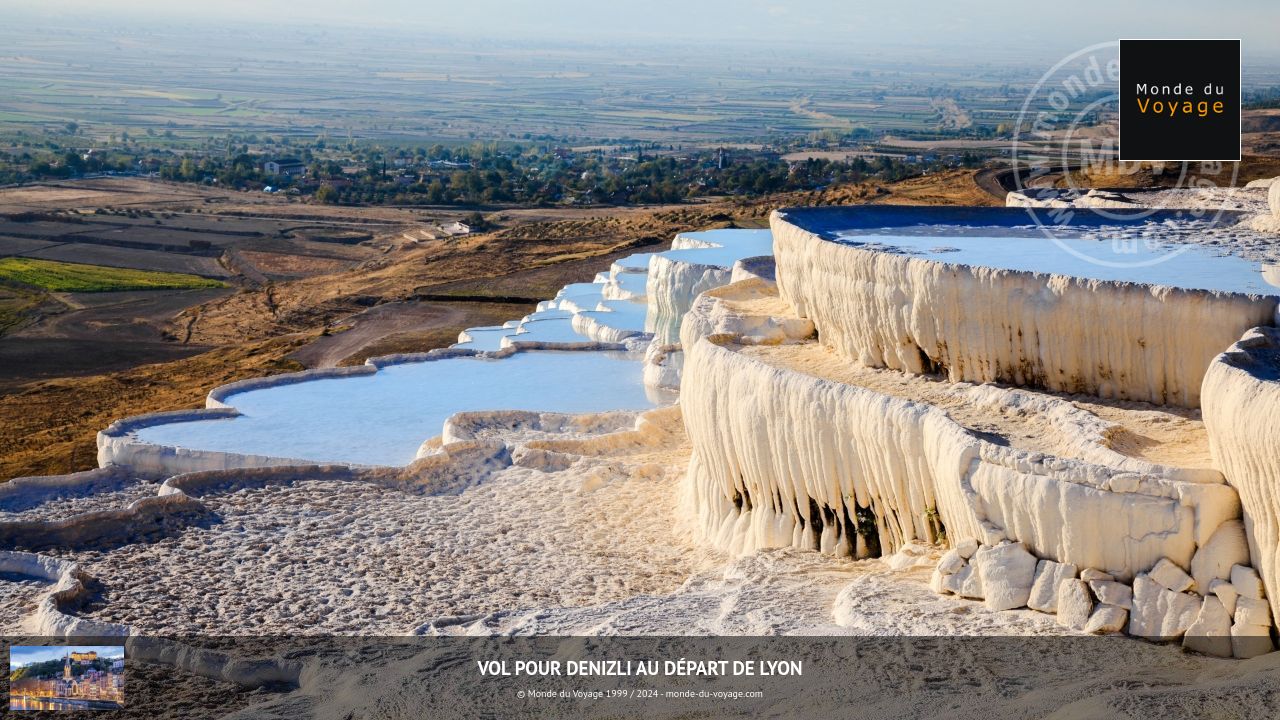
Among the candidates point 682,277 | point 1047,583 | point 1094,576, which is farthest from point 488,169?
point 1094,576

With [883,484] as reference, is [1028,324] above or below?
above

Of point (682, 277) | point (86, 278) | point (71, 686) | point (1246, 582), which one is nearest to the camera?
point (1246, 582)

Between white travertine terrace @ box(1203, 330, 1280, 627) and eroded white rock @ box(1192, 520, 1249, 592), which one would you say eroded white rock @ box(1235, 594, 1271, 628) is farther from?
eroded white rock @ box(1192, 520, 1249, 592)

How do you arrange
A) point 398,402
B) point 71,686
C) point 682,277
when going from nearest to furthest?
point 71,686
point 398,402
point 682,277

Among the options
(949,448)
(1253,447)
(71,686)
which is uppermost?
(1253,447)

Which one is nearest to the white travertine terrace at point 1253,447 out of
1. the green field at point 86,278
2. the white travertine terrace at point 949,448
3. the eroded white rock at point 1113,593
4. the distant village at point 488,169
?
the white travertine terrace at point 949,448

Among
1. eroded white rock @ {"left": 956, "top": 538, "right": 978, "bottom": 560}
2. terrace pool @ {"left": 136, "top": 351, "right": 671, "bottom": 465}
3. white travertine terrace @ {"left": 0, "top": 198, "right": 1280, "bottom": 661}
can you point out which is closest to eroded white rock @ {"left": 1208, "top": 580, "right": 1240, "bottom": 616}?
white travertine terrace @ {"left": 0, "top": 198, "right": 1280, "bottom": 661}

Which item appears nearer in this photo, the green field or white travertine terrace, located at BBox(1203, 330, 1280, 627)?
white travertine terrace, located at BBox(1203, 330, 1280, 627)

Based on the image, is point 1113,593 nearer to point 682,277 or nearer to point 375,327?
point 682,277
